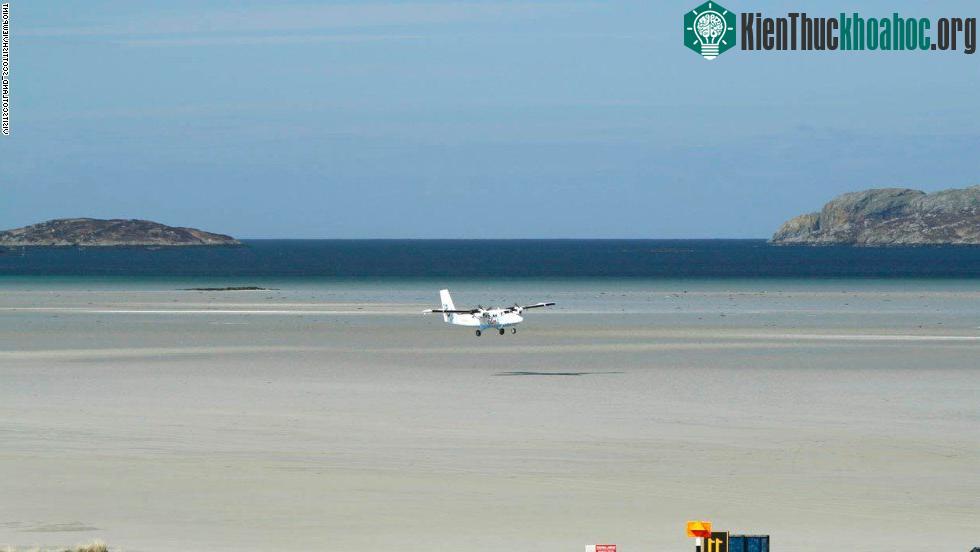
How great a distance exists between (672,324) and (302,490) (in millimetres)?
56164

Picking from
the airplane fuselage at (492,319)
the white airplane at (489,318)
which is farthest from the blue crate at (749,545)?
the airplane fuselage at (492,319)

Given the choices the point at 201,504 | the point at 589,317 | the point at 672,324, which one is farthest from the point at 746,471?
the point at 589,317

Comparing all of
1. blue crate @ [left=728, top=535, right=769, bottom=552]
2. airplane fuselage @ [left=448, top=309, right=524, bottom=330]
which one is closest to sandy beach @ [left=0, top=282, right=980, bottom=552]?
airplane fuselage @ [left=448, top=309, right=524, bottom=330]

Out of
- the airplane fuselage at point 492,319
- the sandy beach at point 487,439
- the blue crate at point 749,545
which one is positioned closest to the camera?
the blue crate at point 749,545

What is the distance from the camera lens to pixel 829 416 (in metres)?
36.5

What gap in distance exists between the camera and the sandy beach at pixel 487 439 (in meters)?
21.5

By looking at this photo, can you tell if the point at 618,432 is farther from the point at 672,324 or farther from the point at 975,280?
the point at 975,280

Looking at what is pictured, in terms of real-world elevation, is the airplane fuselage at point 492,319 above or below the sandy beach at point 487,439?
above

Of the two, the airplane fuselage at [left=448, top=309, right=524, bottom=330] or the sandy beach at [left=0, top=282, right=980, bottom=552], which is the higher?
the airplane fuselage at [left=448, top=309, right=524, bottom=330]

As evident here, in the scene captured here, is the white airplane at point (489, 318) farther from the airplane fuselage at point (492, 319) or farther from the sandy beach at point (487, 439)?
the sandy beach at point (487, 439)

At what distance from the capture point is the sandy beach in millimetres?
21500

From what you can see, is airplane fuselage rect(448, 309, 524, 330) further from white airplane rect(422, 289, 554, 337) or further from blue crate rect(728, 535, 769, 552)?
blue crate rect(728, 535, 769, 552)

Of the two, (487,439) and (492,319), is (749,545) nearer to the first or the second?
(487,439)

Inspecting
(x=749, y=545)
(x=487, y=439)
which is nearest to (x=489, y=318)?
(x=487, y=439)
